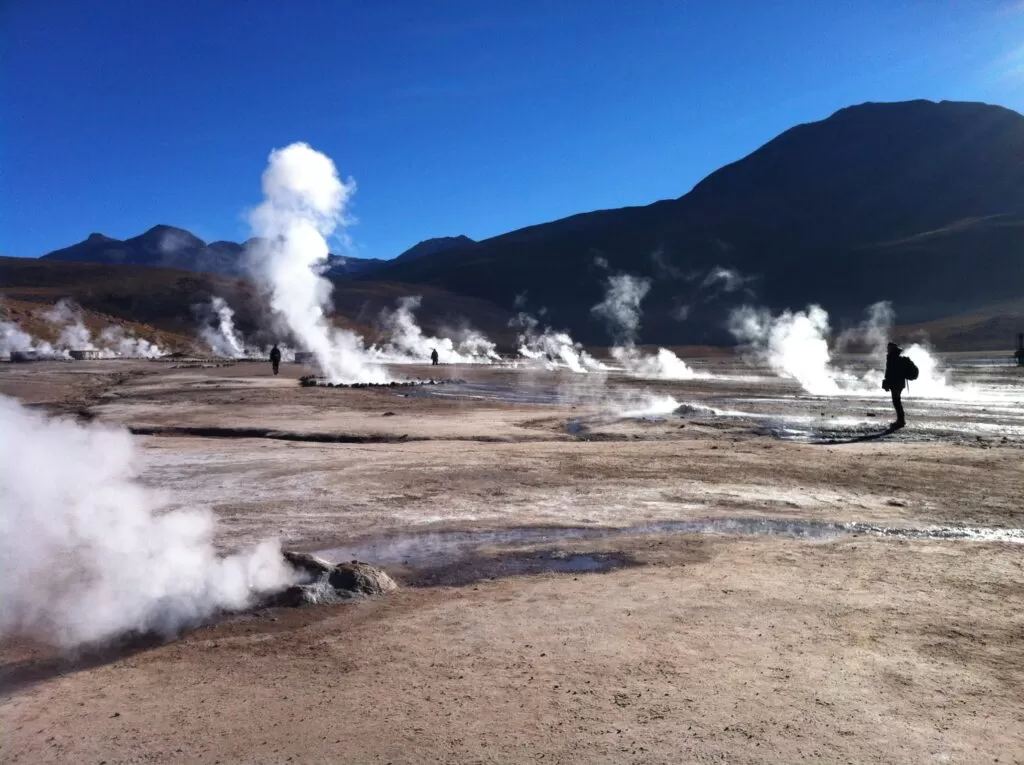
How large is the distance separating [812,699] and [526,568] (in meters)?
3.68

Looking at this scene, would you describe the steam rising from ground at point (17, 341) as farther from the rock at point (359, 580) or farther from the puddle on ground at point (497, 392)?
the rock at point (359, 580)

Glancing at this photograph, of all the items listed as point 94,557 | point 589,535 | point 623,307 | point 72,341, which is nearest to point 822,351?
point 589,535

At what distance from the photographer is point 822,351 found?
49125mm

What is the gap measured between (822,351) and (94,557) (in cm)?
4811

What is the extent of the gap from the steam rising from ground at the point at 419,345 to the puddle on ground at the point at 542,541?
6544 centimetres

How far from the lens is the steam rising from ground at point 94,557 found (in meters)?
6.57

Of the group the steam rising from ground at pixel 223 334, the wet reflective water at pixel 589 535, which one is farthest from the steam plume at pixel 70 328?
the wet reflective water at pixel 589 535

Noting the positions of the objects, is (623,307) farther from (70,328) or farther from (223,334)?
(70,328)

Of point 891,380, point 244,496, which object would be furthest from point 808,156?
point 244,496

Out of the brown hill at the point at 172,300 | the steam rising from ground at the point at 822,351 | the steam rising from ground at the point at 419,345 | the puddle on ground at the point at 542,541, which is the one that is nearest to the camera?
the puddle on ground at the point at 542,541

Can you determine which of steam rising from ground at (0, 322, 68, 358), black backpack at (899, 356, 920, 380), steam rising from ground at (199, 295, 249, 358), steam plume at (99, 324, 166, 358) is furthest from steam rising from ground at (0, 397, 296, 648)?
steam rising from ground at (199, 295, 249, 358)

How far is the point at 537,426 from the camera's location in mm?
21484

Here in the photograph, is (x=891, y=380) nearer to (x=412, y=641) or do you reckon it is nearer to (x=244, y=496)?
(x=244, y=496)

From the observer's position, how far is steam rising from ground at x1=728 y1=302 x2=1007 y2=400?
35.5 meters
